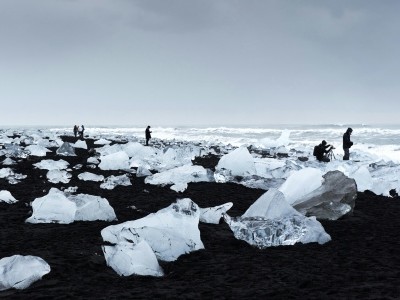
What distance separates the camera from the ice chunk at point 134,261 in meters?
2.90

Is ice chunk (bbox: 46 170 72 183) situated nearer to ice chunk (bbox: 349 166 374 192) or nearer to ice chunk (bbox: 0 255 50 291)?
ice chunk (bbox: 0 255 50 291)

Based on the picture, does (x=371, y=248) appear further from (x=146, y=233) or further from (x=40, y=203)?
(x=40, y=203)

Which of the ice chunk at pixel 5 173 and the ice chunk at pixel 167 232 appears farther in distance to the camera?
the ice chunk at pixel 5 173

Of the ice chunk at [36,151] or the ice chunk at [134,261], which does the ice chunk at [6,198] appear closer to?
the ice chunk at [134,261]

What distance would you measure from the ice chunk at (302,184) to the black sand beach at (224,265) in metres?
0.68

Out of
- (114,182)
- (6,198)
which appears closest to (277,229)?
(6,198)

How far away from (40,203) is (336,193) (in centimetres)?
350

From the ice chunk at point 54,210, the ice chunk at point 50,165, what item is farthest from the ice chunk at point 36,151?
the ice chunk at point 54,210

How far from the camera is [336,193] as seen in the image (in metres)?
5.19

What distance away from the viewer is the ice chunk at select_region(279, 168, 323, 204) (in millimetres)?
5630

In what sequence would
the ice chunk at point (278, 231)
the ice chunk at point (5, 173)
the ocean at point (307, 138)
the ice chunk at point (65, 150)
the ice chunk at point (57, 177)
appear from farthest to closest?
the ocean at point (307, 138) < the ice chunk at point (65, 150) < the ice chunk at point (5, 173) < the ice chunk at point (57, 177) < the ice chunk at point (278, 231)

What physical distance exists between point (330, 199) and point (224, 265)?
7.91ft

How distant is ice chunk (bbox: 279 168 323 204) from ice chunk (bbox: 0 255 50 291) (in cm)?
356

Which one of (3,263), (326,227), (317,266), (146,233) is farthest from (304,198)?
(3,263)
